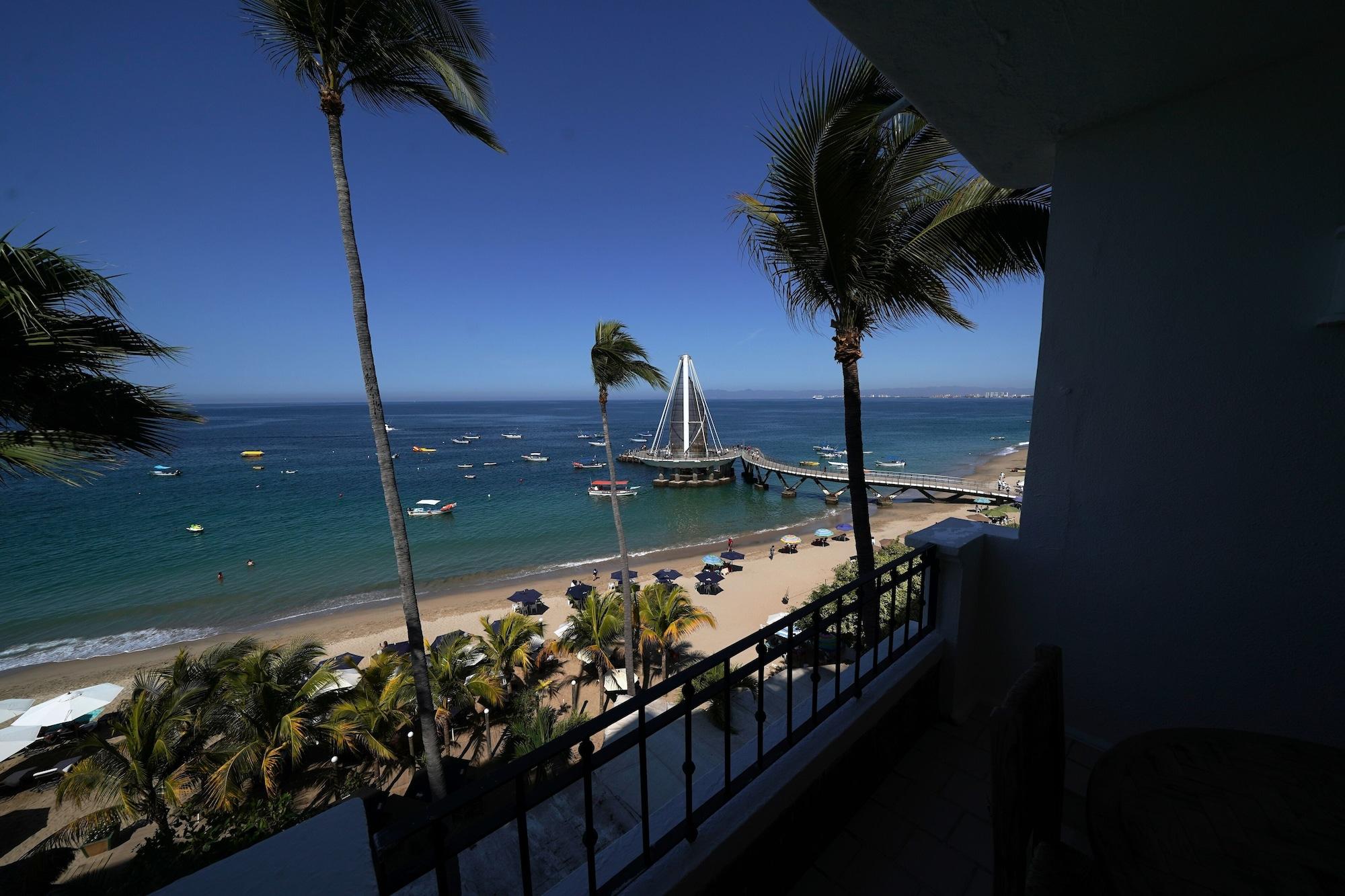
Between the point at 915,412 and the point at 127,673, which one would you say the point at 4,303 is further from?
the point at 915,412

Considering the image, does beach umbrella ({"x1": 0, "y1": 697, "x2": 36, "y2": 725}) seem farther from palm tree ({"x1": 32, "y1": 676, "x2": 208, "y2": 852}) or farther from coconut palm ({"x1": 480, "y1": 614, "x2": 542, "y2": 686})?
coconut palm ({"x1": 480, "y1": 614, "x2": 542, "y2": 686})

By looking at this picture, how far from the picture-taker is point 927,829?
2416 mm

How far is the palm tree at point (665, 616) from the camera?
10.4 meters

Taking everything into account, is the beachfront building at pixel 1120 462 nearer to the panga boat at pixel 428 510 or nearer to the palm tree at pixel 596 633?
the palm tree at pixel 596 633

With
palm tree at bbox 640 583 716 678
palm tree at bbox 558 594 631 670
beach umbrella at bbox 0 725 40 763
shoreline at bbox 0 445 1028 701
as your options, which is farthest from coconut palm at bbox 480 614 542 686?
beach umbrella at bbox 0 725 40 763

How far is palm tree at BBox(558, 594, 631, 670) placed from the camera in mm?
10711

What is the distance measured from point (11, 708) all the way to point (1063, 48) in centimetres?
2071

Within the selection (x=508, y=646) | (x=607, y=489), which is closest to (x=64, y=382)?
(x=508, y=646)

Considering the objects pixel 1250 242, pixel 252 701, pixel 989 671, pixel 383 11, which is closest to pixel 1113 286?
pixel 1250 242

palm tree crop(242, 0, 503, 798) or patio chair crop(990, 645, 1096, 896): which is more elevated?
palm tree crop(242, 0, 503, 798)

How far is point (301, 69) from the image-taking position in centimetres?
540

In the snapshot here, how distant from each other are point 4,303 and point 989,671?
706cm

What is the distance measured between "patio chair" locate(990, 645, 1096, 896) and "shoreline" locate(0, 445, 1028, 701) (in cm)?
1211

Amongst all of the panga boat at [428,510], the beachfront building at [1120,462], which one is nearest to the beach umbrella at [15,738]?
the beachfront building at [1120,462]
